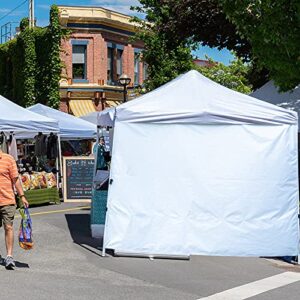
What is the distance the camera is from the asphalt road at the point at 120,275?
23.2 feet

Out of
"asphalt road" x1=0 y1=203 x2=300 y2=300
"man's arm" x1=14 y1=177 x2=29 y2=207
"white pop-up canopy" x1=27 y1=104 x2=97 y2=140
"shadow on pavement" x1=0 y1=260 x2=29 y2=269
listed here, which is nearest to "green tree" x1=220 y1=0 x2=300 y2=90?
"asphalt road" x1=0 y1=203 x2=300 y2=300

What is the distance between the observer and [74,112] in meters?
33.2

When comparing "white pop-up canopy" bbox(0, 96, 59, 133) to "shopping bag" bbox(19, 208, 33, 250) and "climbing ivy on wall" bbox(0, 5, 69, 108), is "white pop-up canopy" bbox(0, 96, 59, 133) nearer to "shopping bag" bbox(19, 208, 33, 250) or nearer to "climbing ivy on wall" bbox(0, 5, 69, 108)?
"shopping bag" bbox(19, 208, 33, 250)

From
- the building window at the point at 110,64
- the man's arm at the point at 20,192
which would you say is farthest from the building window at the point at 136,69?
the man's arm at the point at 20,192

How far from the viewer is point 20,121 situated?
15211 mm

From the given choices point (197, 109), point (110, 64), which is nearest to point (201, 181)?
point (197, 109)

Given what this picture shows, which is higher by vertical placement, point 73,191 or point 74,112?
point 74,112

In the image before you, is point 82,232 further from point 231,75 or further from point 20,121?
point 231,75

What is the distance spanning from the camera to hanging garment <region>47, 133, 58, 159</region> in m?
18.4

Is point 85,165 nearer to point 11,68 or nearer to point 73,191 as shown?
point 73,191

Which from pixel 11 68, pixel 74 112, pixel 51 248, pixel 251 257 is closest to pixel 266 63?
pixel 251 257

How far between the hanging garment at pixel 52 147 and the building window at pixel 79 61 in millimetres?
16059

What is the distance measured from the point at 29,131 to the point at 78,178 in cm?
237

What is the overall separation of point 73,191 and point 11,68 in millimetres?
21704
